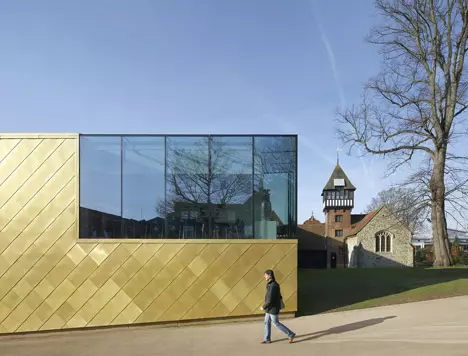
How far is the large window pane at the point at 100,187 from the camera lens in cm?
1215

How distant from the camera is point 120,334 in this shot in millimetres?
11109

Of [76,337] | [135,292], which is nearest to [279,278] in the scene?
[135,292]

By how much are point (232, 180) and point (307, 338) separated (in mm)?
5346

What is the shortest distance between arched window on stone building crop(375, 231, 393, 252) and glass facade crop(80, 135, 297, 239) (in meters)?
43.8

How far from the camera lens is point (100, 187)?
40.5 feet

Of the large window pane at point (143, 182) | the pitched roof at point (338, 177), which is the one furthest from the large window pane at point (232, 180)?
the pitched roof at point (338, 177)

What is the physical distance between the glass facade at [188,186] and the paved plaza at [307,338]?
287cm

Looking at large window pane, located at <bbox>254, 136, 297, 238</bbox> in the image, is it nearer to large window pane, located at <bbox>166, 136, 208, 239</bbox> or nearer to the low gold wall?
the low gold wall

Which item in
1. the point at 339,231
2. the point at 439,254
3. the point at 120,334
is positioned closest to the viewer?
the point at 120,334

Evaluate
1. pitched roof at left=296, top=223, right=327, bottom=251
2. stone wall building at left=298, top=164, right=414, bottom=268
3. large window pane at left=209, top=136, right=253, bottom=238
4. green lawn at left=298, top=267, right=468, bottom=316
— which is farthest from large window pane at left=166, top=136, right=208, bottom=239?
pitched roof at left=296, top=223, right=327, bottom=251

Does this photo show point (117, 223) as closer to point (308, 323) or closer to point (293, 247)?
point (293, 247)

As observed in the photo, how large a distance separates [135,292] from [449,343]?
27.6 ft

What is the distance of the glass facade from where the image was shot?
1227 centimetres

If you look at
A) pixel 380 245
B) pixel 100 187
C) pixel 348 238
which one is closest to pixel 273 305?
pixel 100 187
